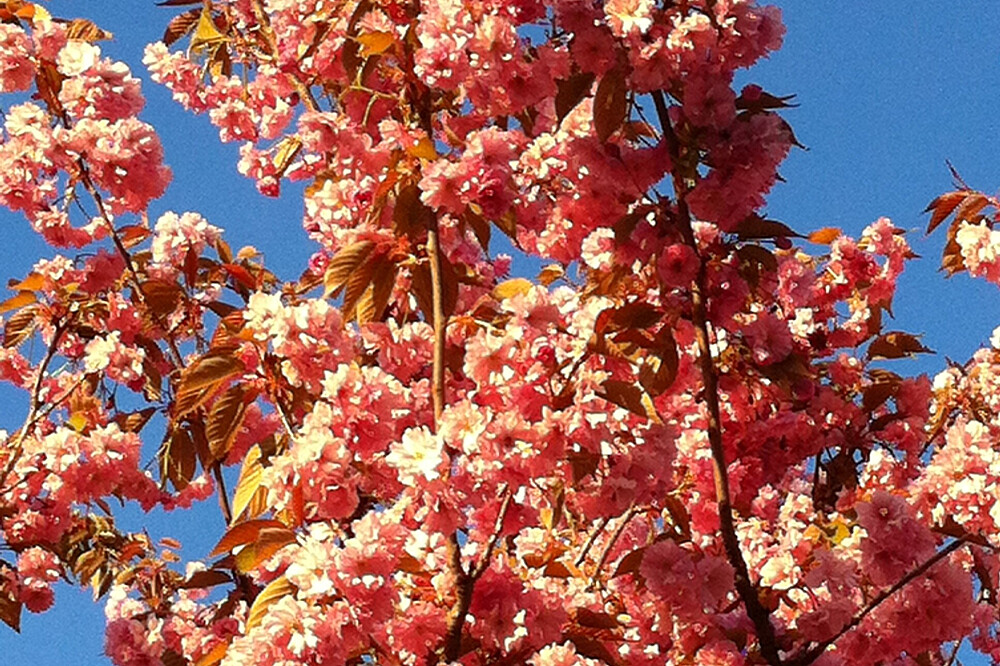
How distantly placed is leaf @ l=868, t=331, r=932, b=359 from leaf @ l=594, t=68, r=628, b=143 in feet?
5.26

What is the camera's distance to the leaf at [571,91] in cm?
245

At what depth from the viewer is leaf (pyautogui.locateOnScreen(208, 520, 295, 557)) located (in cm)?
206

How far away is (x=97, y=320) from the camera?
3971 mm

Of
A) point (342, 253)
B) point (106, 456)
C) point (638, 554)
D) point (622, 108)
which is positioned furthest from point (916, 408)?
point (106, 456)

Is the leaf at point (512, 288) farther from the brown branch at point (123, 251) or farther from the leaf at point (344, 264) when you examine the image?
the brown branch at point (123, 251)

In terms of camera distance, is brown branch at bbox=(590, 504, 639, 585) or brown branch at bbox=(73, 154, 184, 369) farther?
brown branch at bbox=(73, 154, 184, 369)

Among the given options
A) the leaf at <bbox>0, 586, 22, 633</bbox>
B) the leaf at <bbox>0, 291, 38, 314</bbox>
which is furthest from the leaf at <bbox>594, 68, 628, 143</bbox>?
the leaf at <bbox>0, 586, 22, 633</bbox>

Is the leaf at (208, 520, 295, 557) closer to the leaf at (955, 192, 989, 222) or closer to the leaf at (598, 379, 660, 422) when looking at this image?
the leaf at (598, 379, 660, 422)

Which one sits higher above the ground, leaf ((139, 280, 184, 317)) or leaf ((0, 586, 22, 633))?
leaf ((139, 280, 184, 317))

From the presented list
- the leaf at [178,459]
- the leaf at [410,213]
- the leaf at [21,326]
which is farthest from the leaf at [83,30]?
the leaf at [410,213]

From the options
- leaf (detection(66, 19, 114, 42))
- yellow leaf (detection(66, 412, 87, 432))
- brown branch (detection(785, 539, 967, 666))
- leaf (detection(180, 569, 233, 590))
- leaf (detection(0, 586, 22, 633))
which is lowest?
brown branch (detection(785, 539, 967, 666))

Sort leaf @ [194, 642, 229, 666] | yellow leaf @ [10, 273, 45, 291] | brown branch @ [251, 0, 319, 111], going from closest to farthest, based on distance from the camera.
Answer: leaf @ [194, 642, 229, 666] < brown branch @ [251, 0, 319, 111] < yellow leaf @ [10, 273, 45, 291]

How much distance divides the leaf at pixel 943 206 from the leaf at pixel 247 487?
200 cm

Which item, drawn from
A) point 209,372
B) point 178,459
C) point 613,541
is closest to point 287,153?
point 178,459
